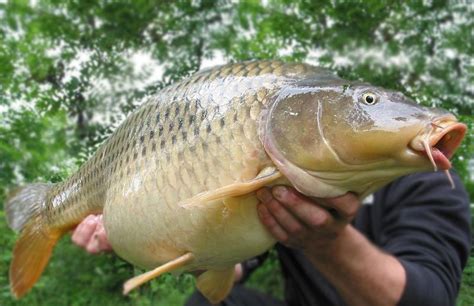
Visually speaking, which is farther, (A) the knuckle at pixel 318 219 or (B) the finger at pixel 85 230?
(B) the finger at pixel 85 230

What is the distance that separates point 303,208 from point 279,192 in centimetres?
5

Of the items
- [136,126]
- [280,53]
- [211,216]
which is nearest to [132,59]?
[280,53]

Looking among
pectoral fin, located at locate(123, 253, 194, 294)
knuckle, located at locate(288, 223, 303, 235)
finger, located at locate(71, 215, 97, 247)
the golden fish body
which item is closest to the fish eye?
the golden fish body

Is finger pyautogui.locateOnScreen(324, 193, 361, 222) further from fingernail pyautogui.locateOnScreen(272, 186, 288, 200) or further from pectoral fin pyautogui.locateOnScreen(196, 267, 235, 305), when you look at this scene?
pectoral fin pyautogui.locateOnScreen(196, 267, 235, 305)

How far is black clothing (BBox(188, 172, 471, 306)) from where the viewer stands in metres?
1.22

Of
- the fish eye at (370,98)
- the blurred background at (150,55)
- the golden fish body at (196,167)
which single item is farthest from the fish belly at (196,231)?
the blurred background at (150,55)

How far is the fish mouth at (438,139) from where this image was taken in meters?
0.72

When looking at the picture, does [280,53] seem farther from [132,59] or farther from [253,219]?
[253,219]

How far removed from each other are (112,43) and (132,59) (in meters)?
0.09

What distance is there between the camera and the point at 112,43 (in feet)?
6.17

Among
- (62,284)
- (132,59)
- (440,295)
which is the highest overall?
(132,59)

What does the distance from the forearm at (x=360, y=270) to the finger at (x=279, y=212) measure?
0.50ft

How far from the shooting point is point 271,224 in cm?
92

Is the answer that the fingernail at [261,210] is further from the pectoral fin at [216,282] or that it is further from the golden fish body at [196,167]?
the pectoral fin at [216,282]
